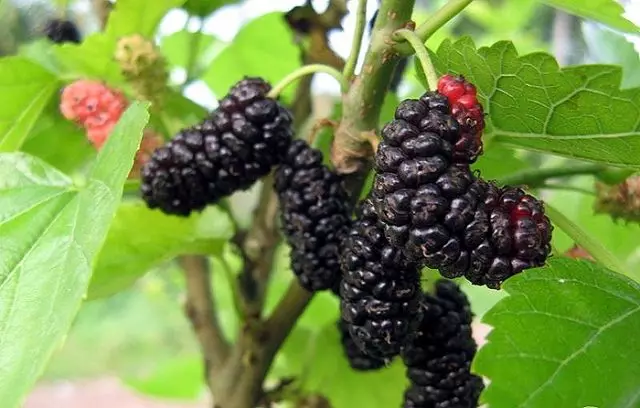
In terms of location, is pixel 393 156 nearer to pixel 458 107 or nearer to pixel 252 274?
pixel 458 107

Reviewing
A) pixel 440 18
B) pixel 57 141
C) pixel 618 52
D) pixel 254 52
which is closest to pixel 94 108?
pixel 57 141

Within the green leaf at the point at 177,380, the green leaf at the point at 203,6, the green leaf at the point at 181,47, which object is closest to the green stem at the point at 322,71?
the green leaf at the point at 203,6

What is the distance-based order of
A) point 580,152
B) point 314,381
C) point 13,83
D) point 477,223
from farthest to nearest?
point 314,381
point 13,83
point 580,152
point 477,223

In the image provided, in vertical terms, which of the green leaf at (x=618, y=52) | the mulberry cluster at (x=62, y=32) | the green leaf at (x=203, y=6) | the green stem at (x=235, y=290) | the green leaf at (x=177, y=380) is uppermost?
the green leaf at (x=618, y=52)

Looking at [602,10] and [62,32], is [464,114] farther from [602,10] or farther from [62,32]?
[62,32]

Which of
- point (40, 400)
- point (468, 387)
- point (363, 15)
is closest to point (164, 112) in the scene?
point (363, 15)

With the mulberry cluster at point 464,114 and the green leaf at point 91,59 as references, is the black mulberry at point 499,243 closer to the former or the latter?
the mulberry cluster at point 464,114
